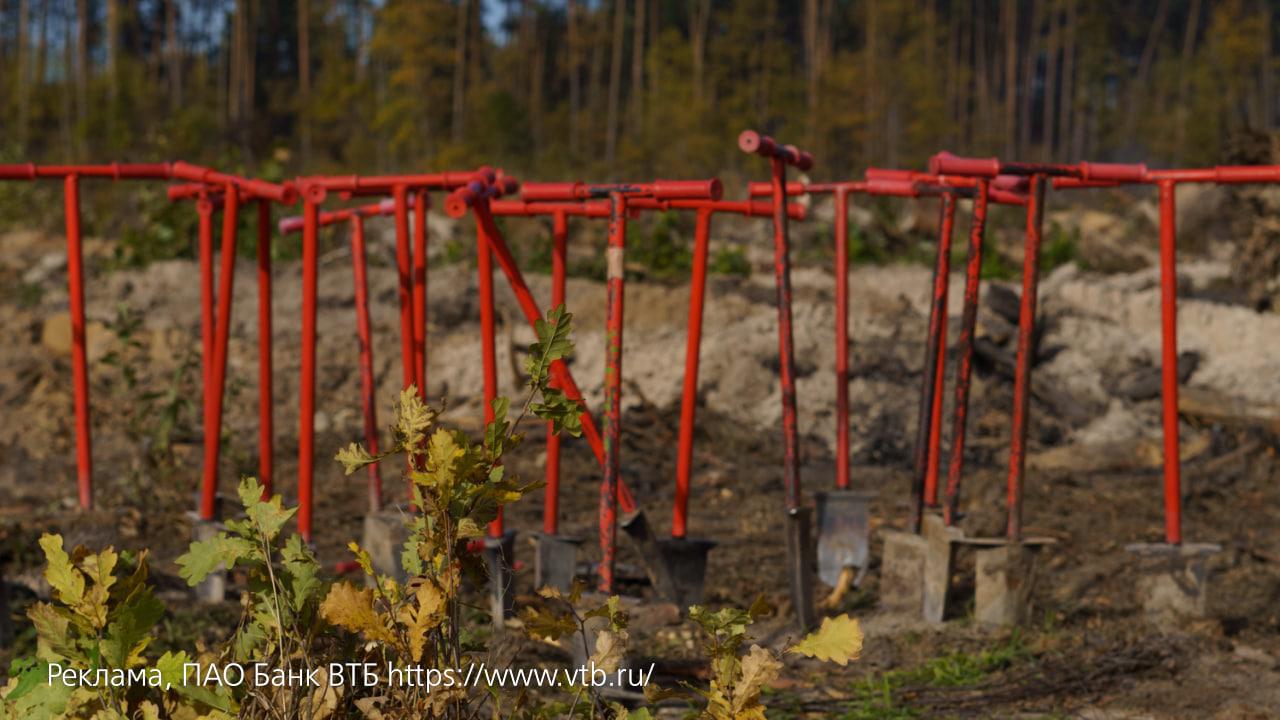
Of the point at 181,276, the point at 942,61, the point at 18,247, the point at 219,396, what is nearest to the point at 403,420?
the point at 219,396

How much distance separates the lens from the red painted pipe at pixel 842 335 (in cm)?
471

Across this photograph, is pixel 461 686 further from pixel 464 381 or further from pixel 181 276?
pixel 181 276

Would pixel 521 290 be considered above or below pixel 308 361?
above

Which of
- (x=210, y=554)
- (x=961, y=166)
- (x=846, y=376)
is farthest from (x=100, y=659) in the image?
(x=846, y=376)

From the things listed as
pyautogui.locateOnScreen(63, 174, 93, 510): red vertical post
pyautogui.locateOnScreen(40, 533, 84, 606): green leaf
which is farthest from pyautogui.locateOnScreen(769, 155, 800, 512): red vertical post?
pyautogui.locateOnScreen(63, 174, 93, 510): red vertical post

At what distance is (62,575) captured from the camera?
1904 millimetres

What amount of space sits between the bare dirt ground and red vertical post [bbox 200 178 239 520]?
38 centimetres

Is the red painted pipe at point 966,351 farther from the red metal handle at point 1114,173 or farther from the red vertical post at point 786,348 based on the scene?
the red vertical post at point 786,348

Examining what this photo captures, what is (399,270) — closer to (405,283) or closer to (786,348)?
(405,283)

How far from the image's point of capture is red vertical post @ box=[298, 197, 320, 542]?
13.7ft

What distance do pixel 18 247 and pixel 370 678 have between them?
1182 cm

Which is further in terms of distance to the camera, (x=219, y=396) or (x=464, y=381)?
(x=464, y=381)

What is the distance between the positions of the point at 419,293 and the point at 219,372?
→ 2.52 ft

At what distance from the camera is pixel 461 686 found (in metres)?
1.88
